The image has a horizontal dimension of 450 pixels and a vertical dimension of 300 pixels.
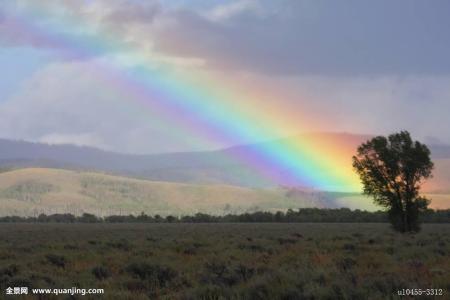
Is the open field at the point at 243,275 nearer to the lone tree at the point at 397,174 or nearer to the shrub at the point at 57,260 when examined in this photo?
the shrub at the point at 57,260

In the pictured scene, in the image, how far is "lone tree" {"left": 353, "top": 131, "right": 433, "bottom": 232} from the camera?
58094 mm

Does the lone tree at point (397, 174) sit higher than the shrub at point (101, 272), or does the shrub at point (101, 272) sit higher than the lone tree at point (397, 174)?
the lone tree at point (397, 174)

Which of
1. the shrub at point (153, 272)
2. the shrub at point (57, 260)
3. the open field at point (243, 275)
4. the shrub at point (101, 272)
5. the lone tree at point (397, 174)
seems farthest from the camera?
the lone tree at point (397, 174)

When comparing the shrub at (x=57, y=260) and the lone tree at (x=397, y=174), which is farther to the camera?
the lone tree at (x=397, y=174)

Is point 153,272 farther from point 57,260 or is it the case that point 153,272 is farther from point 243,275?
point 57,260

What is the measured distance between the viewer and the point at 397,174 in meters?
58.9

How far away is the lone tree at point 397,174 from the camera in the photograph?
58094 mm

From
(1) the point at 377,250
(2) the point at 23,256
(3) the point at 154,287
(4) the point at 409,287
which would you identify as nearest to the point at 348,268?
(4) the point at 409,287

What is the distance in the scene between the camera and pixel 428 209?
195ft

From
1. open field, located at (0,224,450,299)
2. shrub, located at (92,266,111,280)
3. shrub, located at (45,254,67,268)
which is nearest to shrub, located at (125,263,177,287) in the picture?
open field, located at (0,224,450,299)

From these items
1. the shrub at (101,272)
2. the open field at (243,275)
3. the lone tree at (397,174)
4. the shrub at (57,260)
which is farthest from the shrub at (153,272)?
the lone tree at (397,174)

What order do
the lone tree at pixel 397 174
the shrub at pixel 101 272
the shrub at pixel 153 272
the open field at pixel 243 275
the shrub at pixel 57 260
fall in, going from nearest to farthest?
the open field at pixel 243 275
the shrub at pixel 153 272
the shrub at pixel 101 272
the shrub at pixel 57 260
the lone tree at pixel 397 174

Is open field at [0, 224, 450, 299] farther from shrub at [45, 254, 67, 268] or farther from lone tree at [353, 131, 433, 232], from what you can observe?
lone tree at [353, 131, 433, 232]

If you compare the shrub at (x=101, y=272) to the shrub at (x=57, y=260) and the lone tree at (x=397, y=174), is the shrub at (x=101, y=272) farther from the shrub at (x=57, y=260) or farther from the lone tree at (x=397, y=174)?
the lone tree at (x=397, y=174)
